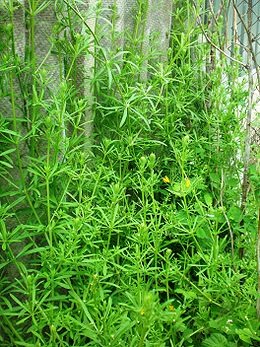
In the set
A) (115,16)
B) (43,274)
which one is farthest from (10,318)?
(115,16)

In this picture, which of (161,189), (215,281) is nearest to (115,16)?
(161,189)

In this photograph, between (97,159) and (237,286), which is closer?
(237,286)

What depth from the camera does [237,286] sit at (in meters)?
2.78

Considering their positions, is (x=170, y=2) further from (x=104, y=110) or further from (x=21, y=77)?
(x=21, y=77)

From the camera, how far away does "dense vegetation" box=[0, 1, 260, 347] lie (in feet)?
8.20

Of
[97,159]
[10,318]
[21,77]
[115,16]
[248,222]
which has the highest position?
[115,16]

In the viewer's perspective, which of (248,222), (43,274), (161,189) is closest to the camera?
(43,274)

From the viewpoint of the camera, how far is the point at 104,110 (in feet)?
10.6

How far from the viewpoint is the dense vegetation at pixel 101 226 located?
250 centimetres

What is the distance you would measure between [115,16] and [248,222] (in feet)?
4.06

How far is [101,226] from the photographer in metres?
2.68

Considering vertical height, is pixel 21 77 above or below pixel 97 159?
above

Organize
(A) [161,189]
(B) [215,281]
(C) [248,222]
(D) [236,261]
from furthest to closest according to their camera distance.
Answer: (A) [161,189]
(C) [248,222]
(D) [236,261]
(B) [215,281]

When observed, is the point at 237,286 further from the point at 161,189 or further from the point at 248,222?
the point at 161,189
